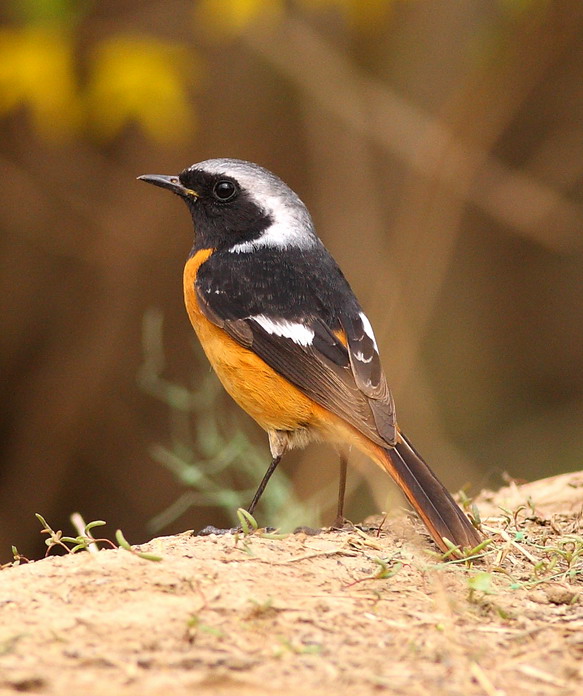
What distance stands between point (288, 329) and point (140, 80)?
3502 millimetres

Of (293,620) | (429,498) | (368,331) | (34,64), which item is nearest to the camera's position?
(293,620)

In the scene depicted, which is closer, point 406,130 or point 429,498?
point 429,498

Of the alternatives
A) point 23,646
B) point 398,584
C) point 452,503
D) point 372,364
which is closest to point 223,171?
point 372,364

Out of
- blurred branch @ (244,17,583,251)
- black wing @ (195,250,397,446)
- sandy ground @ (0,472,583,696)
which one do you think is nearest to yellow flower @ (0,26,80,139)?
blurred branch @ (244,17,583,251)

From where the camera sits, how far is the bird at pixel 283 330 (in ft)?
14.5

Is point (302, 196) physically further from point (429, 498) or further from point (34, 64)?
point (429, 498)

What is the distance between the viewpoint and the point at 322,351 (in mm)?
4695

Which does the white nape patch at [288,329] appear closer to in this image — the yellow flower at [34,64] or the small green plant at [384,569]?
the small green plant at [384,569]

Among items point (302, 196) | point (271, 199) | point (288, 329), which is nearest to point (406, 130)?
point (302, 196)

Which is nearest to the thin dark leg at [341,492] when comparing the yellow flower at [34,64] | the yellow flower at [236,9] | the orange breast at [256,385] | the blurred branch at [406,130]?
the orange breast at [256,385]

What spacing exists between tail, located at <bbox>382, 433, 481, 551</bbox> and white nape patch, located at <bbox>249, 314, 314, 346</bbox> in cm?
68

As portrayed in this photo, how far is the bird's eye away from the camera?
18.0 feet

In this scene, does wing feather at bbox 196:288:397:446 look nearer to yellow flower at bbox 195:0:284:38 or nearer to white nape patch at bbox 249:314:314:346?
white nape patch at bbox 249:314:314:346

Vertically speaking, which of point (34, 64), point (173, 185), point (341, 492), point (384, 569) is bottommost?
point (341, 492)
